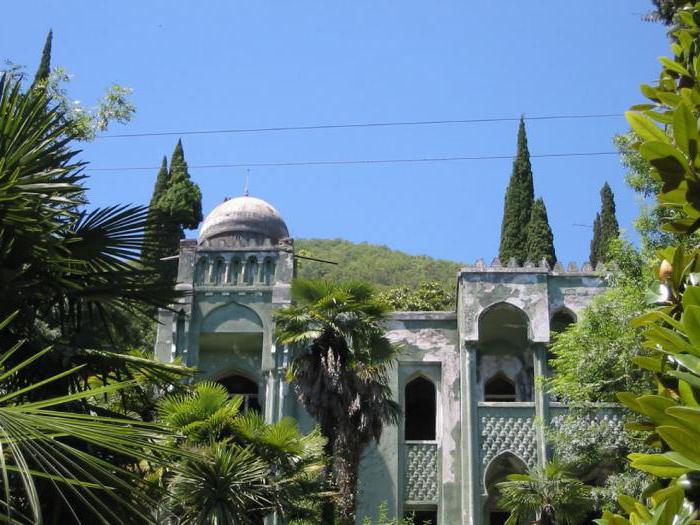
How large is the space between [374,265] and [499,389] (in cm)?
4595

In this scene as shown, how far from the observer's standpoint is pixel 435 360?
85.3ft

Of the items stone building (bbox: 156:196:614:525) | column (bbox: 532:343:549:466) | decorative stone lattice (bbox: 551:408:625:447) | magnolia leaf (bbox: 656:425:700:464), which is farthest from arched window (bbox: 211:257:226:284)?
magnolia leaf (bbox: 656:425:700:464)

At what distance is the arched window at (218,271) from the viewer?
2720 cm

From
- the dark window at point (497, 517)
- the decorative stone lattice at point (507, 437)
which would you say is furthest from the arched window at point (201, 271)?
the dark window at point (497, 517)

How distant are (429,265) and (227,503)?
59.7m

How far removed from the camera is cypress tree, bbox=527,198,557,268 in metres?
36.0

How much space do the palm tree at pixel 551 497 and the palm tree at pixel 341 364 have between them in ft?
9.56

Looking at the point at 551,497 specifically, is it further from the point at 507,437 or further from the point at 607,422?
the point at 507,437

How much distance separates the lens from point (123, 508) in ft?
22.2

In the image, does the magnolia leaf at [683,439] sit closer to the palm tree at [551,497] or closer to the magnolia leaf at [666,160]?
the magnolia leaf at [666,160]

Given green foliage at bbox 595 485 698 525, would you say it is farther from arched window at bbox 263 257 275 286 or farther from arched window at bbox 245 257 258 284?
arched window at bbox 245 257 258 284

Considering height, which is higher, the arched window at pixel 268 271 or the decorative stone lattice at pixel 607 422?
the arched window at pixel 268 271

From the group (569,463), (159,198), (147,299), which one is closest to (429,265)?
(159,198)

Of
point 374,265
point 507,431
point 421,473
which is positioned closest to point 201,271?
point 421,473
